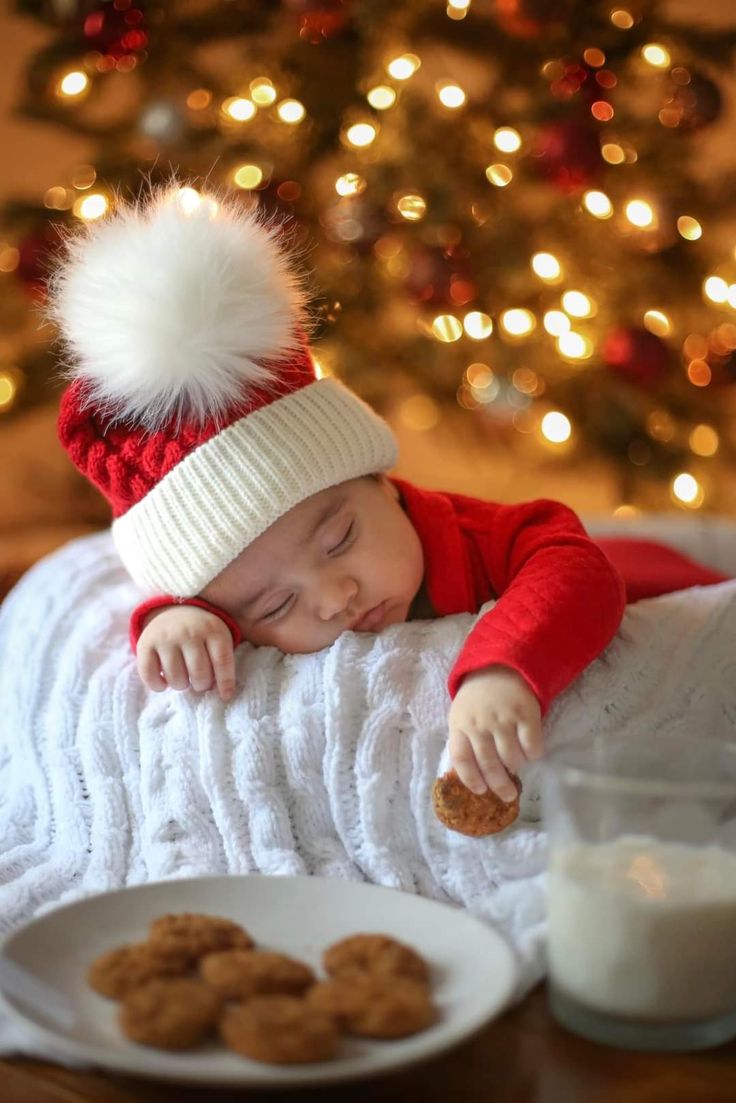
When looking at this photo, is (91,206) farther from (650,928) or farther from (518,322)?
(650,928)

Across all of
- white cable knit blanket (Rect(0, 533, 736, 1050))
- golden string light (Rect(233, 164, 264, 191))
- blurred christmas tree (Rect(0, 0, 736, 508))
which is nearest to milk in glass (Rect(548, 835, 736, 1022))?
white cable knit blanket (Rect(0, 533, 736, 1050))

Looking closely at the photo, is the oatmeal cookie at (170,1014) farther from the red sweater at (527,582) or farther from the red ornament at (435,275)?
the red ornament at (435,275)

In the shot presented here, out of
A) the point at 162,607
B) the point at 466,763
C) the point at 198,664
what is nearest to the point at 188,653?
the point at 198,664

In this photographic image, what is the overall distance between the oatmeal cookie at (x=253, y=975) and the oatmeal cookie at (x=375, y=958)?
19 millimetres

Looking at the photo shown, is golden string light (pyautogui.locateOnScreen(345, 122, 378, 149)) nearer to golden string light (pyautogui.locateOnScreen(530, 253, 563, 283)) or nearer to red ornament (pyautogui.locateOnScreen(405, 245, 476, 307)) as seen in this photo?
red ornament (pyautogui.locateOnScreen(405, 245, 476, 307))

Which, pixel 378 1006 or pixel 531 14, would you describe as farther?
pixel 531 14

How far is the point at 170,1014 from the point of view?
2.08 ft

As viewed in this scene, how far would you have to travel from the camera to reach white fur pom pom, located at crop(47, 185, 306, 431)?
1.05 m

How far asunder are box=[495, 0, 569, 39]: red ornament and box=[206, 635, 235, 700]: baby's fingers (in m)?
1.13

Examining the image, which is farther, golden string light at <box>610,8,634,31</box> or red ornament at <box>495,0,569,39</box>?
golden string light at <box>610,8,634,31</box>

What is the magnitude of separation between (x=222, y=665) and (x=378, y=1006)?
42 cm

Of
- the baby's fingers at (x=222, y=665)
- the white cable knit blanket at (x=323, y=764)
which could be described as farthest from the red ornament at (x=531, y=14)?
the baby's fingers at (x=222, y=665)

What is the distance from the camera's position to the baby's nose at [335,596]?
1.05m

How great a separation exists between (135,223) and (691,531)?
90 centimetres
